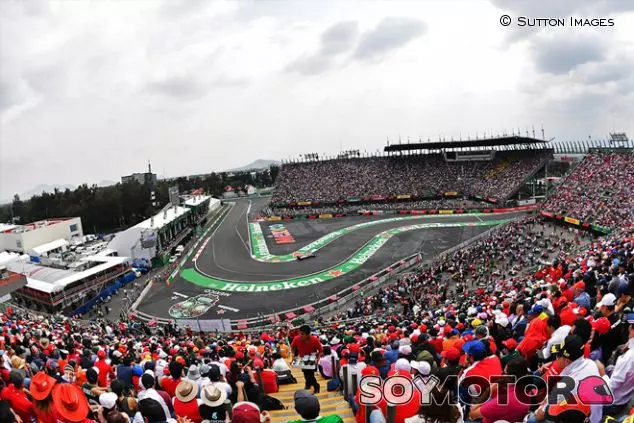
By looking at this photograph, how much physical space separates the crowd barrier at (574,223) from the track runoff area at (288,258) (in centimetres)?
719

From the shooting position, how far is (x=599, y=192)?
40062mm

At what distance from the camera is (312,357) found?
8.30m

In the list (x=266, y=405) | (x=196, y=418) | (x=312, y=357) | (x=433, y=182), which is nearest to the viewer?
(x=196, y=418)

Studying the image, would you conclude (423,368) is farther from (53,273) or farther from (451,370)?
(53,273)

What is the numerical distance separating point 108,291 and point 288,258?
1664 cm

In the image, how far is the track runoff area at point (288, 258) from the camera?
30422mm

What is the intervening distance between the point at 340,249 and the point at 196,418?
38.0m

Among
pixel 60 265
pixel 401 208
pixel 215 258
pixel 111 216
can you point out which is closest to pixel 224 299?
pixel 215 258

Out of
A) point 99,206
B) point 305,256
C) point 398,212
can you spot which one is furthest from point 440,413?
point 99,206

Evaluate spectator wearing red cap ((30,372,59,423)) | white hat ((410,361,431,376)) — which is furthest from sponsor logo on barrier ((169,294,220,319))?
white hat ((410,361,431,376))

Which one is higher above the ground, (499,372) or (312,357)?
(499,372)

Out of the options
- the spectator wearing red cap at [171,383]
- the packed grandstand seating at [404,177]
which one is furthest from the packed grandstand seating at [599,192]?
the spectator wearing red cap at [171,383]

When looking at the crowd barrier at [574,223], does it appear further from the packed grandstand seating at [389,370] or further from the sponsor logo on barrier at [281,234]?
the sponsor logo on barrier at [281,234]

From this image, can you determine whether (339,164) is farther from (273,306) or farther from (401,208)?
(273,306)
